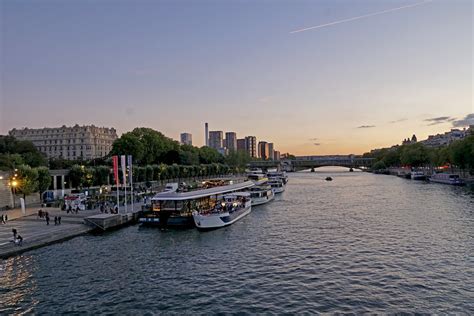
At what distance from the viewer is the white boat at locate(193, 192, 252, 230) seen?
1945 inches

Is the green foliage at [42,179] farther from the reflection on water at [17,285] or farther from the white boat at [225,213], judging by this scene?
the reflection on water at [17,285]

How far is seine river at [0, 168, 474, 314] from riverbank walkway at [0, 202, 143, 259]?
1.41 meters

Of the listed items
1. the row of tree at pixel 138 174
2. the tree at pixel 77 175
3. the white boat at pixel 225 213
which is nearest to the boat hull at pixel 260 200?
the white boat at pixel 225 213

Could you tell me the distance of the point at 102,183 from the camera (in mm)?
96125

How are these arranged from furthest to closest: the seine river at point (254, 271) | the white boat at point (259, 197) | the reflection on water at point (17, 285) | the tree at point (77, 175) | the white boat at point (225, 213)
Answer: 1. the tree at point (77, 175)
2. the white boat at point (259, 197)
3. the white boat at point (225, 213)
4. the reflection on water at point (17, 285)
5. the seine river at point (254, 271)

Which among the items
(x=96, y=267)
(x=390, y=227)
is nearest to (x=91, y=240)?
(x=96, y=267)

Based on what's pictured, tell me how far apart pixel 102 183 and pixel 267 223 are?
5610 cm

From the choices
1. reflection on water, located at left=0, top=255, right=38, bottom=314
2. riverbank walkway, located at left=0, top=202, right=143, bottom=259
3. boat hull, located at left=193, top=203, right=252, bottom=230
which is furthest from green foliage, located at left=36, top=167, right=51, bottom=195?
reflection on water, located at left=0, top=255, right=38, bottom=314

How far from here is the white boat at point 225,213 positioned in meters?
49.4

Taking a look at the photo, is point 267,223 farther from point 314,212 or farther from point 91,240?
point 91,240

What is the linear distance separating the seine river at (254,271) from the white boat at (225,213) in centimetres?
190

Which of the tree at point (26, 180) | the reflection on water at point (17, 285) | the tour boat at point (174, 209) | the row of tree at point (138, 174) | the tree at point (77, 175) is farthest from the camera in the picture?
the row of tree at point (138, 174)

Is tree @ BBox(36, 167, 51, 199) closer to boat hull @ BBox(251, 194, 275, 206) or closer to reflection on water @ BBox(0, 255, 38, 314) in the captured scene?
reflection on water @ BBox(0, 255, 38, 314)

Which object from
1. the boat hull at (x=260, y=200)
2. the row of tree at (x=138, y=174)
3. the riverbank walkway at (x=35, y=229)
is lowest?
the boat hull at (x=260, y=200)
